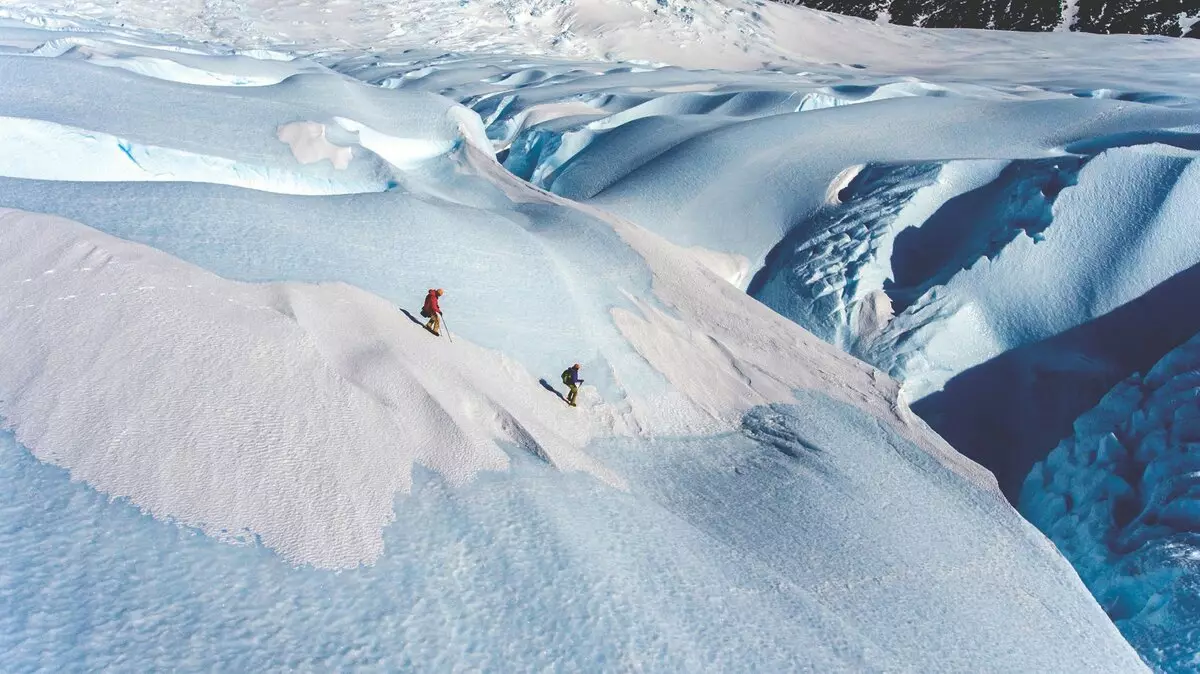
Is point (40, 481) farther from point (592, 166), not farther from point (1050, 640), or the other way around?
point (592, 166)

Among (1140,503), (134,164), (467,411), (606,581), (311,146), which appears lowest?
(1140,503)

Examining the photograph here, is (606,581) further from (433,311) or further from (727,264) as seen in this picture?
(727,264)

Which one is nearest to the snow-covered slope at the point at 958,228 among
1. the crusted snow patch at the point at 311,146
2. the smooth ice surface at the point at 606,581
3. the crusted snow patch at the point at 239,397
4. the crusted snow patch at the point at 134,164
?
the smooth ice surface at the point at 606,581

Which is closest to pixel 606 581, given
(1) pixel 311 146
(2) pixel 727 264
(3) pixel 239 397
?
(3) pixel 239 397

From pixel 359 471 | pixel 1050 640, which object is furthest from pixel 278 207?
pixel 1050 640

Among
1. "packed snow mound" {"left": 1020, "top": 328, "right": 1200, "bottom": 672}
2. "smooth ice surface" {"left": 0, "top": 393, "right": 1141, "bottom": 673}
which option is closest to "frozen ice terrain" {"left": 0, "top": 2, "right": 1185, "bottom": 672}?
"smooth ice surface" {"left": 0, "top": 393, "right": 1141, "bottom": 673}
